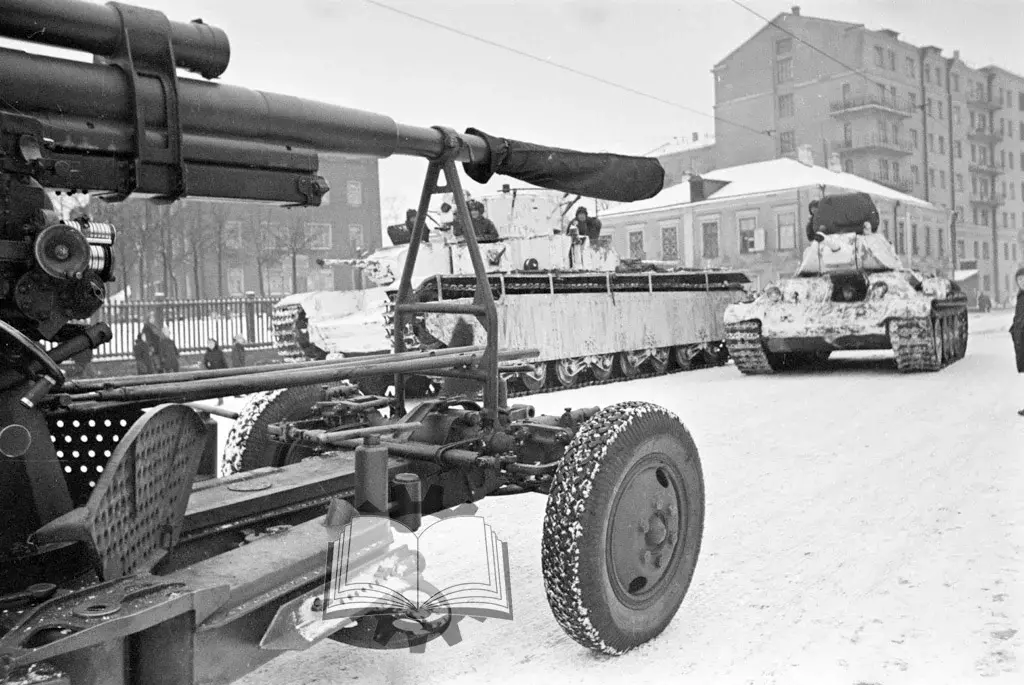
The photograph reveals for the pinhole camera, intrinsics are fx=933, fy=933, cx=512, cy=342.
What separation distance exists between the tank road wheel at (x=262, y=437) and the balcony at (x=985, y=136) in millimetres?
5351

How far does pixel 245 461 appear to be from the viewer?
383 centimetres

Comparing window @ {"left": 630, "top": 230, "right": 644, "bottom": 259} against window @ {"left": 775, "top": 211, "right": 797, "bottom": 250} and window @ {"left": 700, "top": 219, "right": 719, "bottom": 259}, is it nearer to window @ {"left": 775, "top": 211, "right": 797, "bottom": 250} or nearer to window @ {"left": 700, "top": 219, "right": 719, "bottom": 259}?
window @ {"left": 700, "top": 219, "right": 719, "bottom": 259}

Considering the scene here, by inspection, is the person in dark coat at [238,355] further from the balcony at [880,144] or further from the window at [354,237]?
the balcony at [880,144]

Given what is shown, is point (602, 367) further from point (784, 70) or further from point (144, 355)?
point (784, 70)

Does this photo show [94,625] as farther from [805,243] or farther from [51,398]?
[805,243]

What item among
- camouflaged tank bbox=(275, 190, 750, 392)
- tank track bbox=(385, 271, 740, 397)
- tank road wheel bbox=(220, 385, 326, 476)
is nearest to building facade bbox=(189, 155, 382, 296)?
camouflaged tank bbox=(275, 190, 750, 392)

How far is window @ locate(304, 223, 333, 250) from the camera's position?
2022 cm

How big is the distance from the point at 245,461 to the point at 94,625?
2.09m

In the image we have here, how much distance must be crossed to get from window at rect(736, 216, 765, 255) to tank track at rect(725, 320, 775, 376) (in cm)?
1907

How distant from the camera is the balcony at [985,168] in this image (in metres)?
7.16

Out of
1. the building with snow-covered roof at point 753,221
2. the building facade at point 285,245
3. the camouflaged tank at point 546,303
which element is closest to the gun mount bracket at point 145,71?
the camouflaged tank at point 546,303

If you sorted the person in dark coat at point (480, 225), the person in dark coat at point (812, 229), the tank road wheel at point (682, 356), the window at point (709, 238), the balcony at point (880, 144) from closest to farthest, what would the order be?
the person in dark coat at point (480, 225)
the person in dark coat at point (812, 229)
the balcony at point (880, 144)
the tank road wheel at point (682, 356)
the window at point (709, 238)

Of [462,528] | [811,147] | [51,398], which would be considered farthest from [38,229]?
[811,147]

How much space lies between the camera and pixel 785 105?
21.8 metres
